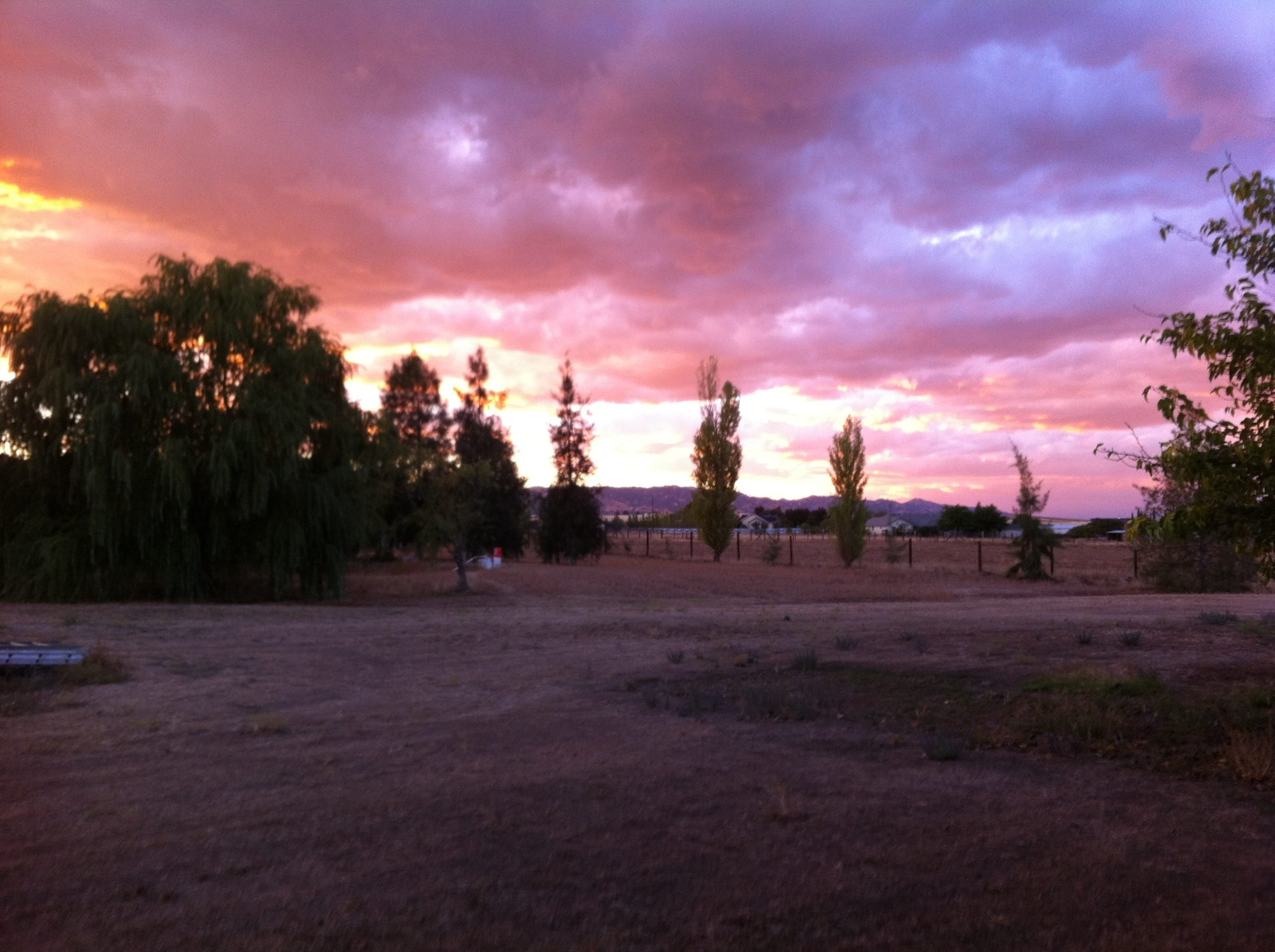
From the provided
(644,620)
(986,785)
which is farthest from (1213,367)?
(644,620)

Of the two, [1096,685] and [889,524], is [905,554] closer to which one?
[889,524]

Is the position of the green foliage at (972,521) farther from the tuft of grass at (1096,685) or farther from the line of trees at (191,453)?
the tuft of grass at (1096,685)

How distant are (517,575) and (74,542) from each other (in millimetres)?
20878

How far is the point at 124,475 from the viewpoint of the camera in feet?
88.5

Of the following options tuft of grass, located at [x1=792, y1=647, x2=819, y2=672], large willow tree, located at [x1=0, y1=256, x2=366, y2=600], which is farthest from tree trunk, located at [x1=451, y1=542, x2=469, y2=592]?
tuft of grass, located at [x1=792, y1=647, x2=819, y2=672]

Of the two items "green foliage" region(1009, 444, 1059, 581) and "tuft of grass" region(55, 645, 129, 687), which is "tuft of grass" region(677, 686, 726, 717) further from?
"green foliage" region(1009, 444, 1059, 581)

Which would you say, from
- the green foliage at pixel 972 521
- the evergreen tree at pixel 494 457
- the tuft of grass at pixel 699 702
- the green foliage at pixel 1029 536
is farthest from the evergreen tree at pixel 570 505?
the green foliage at pixel 972 521

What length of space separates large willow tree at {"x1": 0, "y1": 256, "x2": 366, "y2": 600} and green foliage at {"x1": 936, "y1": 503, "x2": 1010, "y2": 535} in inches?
4400

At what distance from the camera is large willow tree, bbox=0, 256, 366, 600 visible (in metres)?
27.5

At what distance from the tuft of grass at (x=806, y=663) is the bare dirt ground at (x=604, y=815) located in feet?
0.81

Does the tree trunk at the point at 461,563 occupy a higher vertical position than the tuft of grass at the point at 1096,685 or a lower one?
higher

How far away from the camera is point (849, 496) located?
60.9m

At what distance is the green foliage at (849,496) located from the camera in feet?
195

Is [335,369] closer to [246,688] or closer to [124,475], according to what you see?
[124,475]
